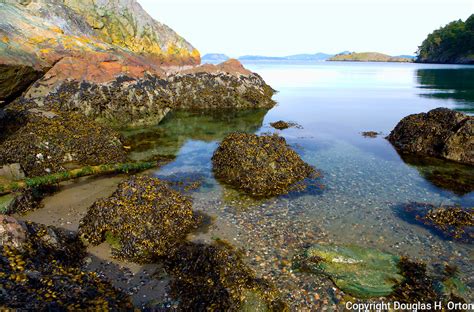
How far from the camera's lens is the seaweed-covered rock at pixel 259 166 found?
14.2 metres

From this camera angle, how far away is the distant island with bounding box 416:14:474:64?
5202 inches

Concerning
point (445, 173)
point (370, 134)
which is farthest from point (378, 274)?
point (370, 134)

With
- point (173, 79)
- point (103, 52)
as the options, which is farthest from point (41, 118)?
point (173, 79)

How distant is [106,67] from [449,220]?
25.4 metres

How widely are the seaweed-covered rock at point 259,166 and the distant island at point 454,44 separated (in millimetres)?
151676

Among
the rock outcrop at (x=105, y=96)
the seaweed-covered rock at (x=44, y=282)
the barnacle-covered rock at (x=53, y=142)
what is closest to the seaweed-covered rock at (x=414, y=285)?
the seaweed-covered rock at (x=44, y=282)

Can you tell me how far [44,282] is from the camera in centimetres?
624

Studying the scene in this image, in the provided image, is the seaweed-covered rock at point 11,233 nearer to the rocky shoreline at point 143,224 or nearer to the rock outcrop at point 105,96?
the rocky shoreline at point 143,224

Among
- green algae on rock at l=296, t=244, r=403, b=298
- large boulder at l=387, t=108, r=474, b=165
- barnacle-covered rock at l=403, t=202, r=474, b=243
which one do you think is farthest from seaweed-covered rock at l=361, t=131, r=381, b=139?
green algae on rock at l=296, t=244, r=403, b=298

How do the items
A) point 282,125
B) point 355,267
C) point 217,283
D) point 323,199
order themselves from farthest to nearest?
point 282,125 → point 323,199 → point 355,267 → point 217,283

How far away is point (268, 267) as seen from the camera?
8.72m

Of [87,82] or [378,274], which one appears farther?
[87,82]

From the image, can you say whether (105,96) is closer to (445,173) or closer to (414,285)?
(445,173)

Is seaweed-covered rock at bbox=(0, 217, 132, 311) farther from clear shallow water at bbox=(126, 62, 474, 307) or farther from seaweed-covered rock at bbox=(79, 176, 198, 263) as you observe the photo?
clear shallow water at bbox=(126, 62, 474, 307)
